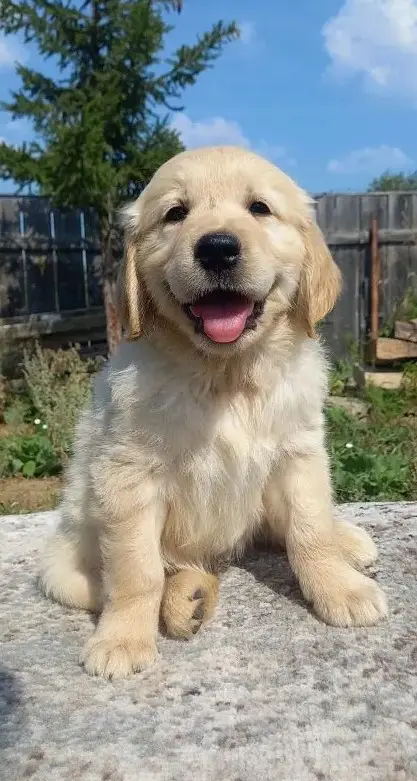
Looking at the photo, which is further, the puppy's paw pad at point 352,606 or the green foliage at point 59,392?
the green foliage at point 59,392

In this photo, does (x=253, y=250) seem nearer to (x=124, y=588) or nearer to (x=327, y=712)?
(x=124, y=588)

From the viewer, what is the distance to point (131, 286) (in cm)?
246

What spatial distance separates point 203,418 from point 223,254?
21.4 inches

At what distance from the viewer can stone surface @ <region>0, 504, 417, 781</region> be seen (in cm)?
164

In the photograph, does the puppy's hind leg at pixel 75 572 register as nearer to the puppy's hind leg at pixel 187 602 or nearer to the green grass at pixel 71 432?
the puppy's hind leg at pixel 187 602

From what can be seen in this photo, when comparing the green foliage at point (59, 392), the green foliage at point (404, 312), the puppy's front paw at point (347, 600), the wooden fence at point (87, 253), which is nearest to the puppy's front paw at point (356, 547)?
the puppy's front paw at point (347, 600)

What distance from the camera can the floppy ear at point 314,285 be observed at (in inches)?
97.6

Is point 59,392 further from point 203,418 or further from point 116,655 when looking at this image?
point 116,655

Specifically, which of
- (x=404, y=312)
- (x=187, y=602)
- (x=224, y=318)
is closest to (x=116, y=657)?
(x=187, y=602)

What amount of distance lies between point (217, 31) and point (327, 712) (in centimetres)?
752

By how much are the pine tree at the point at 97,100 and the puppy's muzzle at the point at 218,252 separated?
5.21 metres

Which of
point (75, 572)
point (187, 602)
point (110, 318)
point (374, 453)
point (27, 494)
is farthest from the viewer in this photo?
point (110, 318)

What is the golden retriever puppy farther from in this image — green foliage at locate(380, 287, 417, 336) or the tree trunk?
green foliage at locate(380, 287, 417, 336)

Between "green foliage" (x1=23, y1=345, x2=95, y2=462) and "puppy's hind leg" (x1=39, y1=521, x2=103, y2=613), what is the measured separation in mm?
2714
